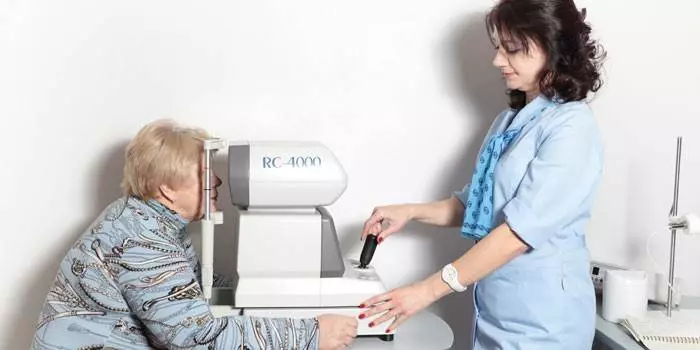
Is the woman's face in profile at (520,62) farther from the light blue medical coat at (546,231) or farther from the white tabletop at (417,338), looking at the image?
the white tabletop at (417,338)

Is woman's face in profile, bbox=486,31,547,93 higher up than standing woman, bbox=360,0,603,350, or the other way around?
woman's face in profile, bbox=486,31,547,93

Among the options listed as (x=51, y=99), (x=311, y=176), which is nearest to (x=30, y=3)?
(x=51, y=99)

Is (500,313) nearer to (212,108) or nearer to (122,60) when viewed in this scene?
(212,108)

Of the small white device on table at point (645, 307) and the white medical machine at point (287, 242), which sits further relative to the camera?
the small white device on table at point (645, 307)

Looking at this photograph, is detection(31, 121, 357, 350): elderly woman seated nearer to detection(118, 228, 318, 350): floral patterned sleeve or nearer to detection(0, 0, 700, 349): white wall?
detection(118, 228, 318, 350): floral patterned sleeve

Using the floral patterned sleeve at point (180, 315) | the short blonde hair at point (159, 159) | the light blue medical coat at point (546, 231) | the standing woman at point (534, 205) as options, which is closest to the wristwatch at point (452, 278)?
the standing woman at point (534, 205)

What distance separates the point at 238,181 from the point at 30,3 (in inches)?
35.3

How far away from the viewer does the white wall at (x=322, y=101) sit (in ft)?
7.17

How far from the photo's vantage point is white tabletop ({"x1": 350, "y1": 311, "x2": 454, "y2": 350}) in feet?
5.79

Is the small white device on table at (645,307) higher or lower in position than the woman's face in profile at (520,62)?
lower

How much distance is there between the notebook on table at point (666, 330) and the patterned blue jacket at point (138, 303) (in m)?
0.81

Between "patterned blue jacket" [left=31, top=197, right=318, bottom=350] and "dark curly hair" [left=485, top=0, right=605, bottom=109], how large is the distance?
0.76 metres

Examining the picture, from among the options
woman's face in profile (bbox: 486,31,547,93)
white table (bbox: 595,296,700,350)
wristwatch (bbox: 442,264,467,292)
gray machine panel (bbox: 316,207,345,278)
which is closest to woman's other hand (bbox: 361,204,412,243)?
gray machine panel (bbox: 316,207,345,278)

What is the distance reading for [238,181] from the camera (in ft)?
5.70
